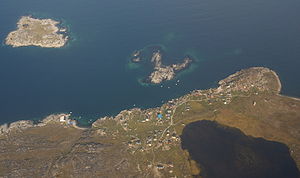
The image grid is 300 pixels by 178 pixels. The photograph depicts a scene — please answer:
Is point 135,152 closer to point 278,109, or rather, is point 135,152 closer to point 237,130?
point 237,130

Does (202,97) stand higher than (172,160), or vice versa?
(202,97)

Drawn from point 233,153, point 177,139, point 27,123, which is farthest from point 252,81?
point 27,123

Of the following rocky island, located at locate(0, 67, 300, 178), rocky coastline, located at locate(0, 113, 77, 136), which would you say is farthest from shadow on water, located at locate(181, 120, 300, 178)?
rocky coastline, located at locate(0, 113, 77, 136)

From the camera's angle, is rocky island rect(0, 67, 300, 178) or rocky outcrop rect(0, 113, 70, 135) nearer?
rocky island rect(0, 67, 300, 178)

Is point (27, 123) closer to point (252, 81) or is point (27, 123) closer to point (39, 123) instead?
point (39, 123)

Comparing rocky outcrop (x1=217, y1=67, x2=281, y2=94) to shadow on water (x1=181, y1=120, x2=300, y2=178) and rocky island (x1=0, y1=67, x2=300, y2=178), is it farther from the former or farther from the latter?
shadow on water (x1=181, y1=120, x2=300, y2=178)

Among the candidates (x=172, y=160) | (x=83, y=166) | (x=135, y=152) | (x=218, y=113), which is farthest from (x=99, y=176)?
(x=218, y=113)
